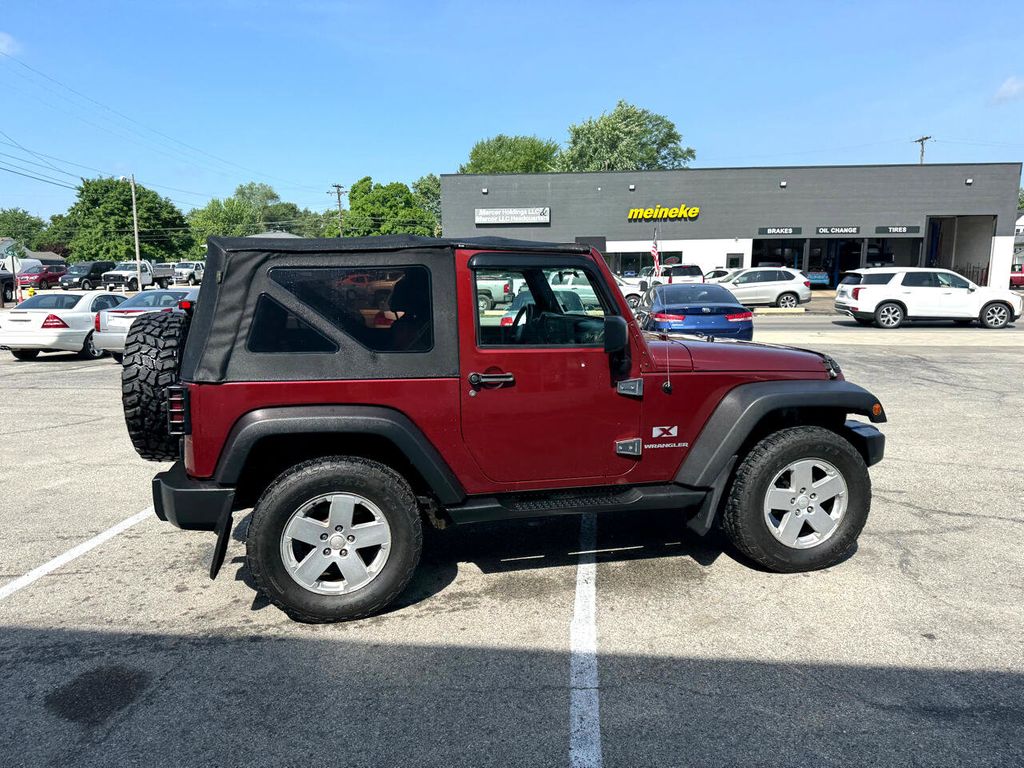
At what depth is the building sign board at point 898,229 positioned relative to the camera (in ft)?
136

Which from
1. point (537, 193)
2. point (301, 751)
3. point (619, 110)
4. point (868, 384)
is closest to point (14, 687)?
point (301, 751)

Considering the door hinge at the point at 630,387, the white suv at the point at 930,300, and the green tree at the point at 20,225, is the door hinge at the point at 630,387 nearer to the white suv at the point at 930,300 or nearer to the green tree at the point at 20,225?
the white suv at the point at 930,300

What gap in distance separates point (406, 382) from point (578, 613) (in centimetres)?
148

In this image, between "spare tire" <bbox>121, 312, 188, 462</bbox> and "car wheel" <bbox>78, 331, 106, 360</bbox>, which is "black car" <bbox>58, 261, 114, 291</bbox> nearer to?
"car wheel" <bbox>78, 331, 106, 360</bbox>

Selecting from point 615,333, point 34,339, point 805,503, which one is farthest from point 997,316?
point 34,339

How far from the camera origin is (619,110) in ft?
261

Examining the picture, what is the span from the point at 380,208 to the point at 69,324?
75096mm

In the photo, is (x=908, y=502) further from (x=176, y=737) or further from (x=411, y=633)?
(x=176, y=737)

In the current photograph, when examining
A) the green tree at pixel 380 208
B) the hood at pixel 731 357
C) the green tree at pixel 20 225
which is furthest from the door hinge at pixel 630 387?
the green tree at pixel 20 225

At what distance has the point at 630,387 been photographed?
3.92 meters

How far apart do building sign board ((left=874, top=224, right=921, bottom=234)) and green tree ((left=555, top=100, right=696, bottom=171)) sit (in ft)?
122

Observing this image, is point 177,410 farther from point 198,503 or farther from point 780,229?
point 780,229

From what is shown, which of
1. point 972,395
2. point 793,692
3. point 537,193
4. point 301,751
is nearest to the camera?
point 301,751

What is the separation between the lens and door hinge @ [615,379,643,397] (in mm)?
3908
